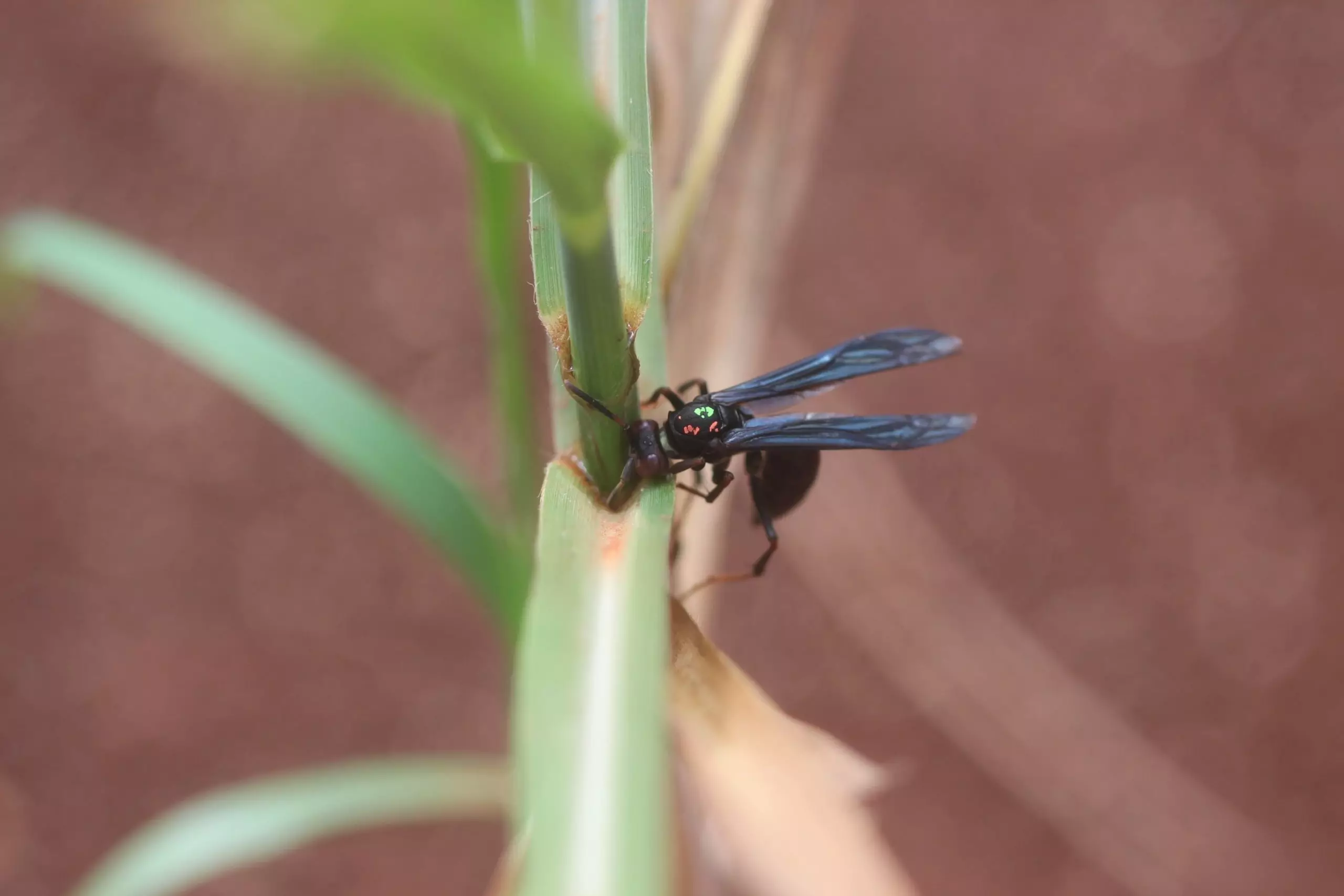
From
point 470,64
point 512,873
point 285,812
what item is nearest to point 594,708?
point 512,873

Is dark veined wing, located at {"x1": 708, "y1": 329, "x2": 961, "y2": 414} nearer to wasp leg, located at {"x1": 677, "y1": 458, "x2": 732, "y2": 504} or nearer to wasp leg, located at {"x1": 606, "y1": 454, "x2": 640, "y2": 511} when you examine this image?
wasp leg, located at {"x1": 677, "y1": 458, "x2": 732, "y2": 504}

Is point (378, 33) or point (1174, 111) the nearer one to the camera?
point (378, 33)

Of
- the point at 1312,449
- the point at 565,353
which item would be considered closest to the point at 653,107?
the point at 565,353

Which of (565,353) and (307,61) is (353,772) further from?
(307,61)

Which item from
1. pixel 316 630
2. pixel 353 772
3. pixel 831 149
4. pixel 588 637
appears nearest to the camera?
pixel 588 637

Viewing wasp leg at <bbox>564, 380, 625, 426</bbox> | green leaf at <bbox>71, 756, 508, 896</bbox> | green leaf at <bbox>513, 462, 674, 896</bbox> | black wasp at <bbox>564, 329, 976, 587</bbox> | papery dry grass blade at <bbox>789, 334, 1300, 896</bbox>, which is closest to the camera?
green leaf at <bbox>513, 462, 674, 896</bbox>

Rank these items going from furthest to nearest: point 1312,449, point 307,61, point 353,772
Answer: point 1312,449 < point 353,772 < point 307,61

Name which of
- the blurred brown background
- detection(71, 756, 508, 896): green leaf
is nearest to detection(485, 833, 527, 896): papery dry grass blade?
detection(71, 756, 508, 896): green leaf
